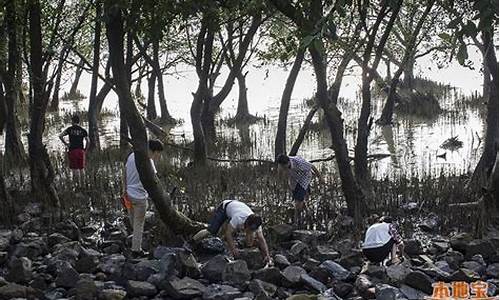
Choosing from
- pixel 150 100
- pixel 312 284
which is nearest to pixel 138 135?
pixel 312 284

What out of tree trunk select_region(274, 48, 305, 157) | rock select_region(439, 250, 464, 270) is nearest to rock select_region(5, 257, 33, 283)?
rock select_region(439, 250, 464, 270)

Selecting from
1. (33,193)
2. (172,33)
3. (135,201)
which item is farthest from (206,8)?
(172,33)

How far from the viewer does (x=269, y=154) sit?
18516 millimetres

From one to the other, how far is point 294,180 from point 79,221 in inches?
122

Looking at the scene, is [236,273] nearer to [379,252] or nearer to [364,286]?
[364,286]

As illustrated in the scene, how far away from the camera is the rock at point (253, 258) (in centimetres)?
850

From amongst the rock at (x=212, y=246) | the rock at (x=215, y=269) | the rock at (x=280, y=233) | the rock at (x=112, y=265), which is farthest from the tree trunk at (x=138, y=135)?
the rock at (x=215, y=269)

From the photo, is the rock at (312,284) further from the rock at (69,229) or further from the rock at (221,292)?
the rock at (69,229)

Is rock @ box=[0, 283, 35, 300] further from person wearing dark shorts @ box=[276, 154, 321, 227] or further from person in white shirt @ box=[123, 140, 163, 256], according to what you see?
person wearing dark shorts @ box=[276, 154, 321, 227]

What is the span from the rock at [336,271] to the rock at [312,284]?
26 centimetres

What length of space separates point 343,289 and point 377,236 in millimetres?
1004

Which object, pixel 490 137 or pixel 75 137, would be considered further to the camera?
pixel 75 137

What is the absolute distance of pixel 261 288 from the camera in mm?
7445

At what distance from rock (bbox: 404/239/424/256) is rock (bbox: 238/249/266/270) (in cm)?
177
